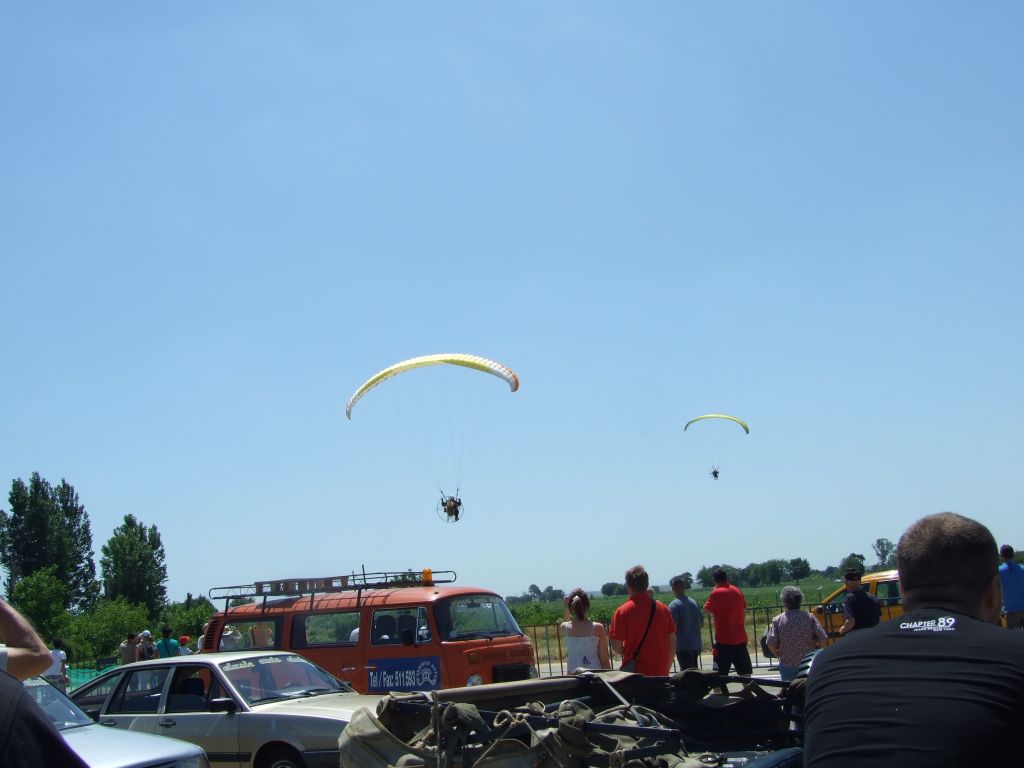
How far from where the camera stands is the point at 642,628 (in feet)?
31.3

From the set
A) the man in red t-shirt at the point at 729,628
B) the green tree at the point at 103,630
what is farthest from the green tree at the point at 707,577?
the green tree at the point at 103,630

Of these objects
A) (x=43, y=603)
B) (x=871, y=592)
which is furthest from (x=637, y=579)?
(x=43, y=603)

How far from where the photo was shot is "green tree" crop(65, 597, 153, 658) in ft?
130

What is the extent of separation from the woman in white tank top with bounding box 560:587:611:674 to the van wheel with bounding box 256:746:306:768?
325 centimetres

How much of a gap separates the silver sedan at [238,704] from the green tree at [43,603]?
3575 centimetres

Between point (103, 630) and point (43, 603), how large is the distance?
14.4ft

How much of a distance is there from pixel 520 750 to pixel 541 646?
32.7m

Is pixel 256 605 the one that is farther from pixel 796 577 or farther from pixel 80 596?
pixel 796 577

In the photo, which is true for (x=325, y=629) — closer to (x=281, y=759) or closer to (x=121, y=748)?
(x=281, y=759)

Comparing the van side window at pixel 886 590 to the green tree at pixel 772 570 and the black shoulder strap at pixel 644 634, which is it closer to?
the black shoulder strap at pixel 644 634

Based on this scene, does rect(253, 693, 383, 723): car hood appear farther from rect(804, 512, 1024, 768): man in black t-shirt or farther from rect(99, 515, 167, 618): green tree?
rect(99, 515, 167, 618): green tree

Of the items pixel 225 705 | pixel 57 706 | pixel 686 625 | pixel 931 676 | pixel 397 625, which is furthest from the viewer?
pixel 397 625

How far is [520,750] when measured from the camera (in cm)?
443

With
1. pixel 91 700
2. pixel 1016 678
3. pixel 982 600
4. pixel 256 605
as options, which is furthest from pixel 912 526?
pixel 256 605
